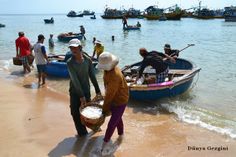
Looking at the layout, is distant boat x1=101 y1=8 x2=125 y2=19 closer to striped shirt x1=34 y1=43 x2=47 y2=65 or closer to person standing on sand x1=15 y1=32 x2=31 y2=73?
person standing on sand x1=15 y1=32 x2=31 y2=73

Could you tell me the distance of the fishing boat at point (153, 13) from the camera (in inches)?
3123

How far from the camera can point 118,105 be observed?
526 cm

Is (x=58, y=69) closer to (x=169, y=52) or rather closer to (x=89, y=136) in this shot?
(x=169, y=52)

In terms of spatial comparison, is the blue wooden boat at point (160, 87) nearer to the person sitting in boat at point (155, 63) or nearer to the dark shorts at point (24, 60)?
the person sitting in boat at point (155, 63)

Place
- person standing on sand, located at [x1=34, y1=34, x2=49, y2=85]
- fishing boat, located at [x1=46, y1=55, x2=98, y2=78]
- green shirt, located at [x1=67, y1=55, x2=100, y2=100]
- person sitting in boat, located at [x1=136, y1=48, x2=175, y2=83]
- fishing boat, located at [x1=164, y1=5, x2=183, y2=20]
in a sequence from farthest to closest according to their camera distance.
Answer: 1. fishing boat, located at [x1=164, y1=5, x2=183, y2=20]
2. fishing boat, located at [x1=46, y1=55, x2=98, y2=78]
3. person standing on sand, located at [x1=34, y1=34, x2=49, y2=85]
4. person sitting in boat, located at [x1=136, y1=48, x2=175, y2=83]
5. green shirt, located at [x1=67, y1=55, x2=100, y2=100]

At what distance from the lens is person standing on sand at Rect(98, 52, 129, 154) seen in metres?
5.04

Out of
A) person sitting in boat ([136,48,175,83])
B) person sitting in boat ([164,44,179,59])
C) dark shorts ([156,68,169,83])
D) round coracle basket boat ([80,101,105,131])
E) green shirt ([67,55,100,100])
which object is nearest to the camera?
round coracle basket boat ([80,101,105,131])

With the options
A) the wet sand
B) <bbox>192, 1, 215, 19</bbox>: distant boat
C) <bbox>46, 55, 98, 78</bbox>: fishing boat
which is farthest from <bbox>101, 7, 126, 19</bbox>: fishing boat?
the wet sand

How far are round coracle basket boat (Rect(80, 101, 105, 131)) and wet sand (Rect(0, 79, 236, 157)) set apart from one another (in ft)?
1.47

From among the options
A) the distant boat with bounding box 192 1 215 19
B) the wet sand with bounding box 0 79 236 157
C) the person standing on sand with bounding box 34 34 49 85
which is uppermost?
the distant boat with bounding box 192 1 215 19

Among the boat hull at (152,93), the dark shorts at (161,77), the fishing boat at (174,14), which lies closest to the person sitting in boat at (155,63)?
the dark shorts at (161,77)

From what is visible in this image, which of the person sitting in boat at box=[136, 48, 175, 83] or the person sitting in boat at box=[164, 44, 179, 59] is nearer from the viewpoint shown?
the person sitting in boat at box=[136, 48, 175, 83]

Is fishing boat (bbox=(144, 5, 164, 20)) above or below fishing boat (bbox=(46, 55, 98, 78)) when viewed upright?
above

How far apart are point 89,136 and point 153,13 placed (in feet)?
252
